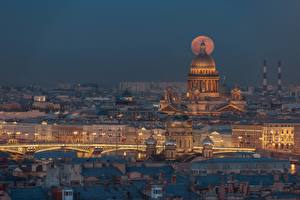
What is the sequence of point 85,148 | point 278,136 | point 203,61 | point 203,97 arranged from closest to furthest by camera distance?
point 85,148
point 278,136
point 203,97
point 203,61

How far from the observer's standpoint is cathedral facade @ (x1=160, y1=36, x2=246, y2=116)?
108 m

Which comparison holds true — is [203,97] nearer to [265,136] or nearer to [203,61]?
[203,61]

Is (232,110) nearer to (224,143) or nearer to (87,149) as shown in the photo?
(224,143)

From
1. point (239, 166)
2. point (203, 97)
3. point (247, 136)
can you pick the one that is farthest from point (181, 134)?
point (203, 97)

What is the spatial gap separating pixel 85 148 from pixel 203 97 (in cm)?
2848

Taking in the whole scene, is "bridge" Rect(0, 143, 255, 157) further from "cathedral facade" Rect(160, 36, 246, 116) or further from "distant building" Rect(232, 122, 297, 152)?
"cathedral facade" Rect(160, 36, 246, 116)

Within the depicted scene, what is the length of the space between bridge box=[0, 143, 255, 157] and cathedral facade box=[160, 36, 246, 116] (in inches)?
926

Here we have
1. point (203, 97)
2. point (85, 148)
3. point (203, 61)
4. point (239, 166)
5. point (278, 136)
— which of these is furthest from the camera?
point (203, 61)

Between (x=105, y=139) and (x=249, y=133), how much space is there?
245 inches

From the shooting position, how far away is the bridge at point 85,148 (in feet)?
261

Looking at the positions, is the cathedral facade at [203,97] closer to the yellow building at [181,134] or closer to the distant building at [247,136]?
the distant building at [247,136]

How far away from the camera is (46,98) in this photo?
148m

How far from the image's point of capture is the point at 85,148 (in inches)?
3243

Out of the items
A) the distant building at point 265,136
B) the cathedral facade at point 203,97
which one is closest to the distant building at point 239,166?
the distant building at point 265,136
